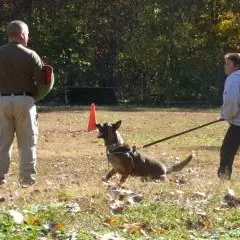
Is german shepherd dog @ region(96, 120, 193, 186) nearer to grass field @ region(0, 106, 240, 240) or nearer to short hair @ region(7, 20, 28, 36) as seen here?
grass field @ region(0, 106, 240, 240)

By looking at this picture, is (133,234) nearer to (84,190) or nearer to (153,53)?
(84,190)

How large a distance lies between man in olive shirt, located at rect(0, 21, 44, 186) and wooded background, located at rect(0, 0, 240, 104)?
83.1 feet

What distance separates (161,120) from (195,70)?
34.8ft

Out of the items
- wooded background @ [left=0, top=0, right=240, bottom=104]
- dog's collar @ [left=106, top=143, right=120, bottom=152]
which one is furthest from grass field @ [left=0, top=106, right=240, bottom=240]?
wooded background @ [left=0, top=0, right=240, bottom=104]

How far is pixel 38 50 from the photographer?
3375 centimetres

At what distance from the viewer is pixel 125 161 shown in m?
9.55

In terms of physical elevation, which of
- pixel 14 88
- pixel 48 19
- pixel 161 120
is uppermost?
pixel 48 19

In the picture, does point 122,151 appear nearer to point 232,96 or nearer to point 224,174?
point 224,174

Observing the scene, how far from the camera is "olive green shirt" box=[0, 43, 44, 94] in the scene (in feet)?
27.0

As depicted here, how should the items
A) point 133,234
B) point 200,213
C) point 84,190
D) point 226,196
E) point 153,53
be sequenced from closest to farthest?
point 133,234 < point 200,213 < point 226,196 < point 84,190 < point 153,53

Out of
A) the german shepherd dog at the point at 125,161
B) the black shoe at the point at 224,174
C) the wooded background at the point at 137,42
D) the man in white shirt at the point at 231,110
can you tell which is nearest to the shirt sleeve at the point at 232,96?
the man in white shirt at the point at 231,110

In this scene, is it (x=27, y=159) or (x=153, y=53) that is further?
(x=153, y=53)

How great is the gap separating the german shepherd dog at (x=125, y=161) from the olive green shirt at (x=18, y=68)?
6.03ft

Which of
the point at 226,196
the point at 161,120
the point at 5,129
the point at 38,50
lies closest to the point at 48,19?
the point at 38,50
